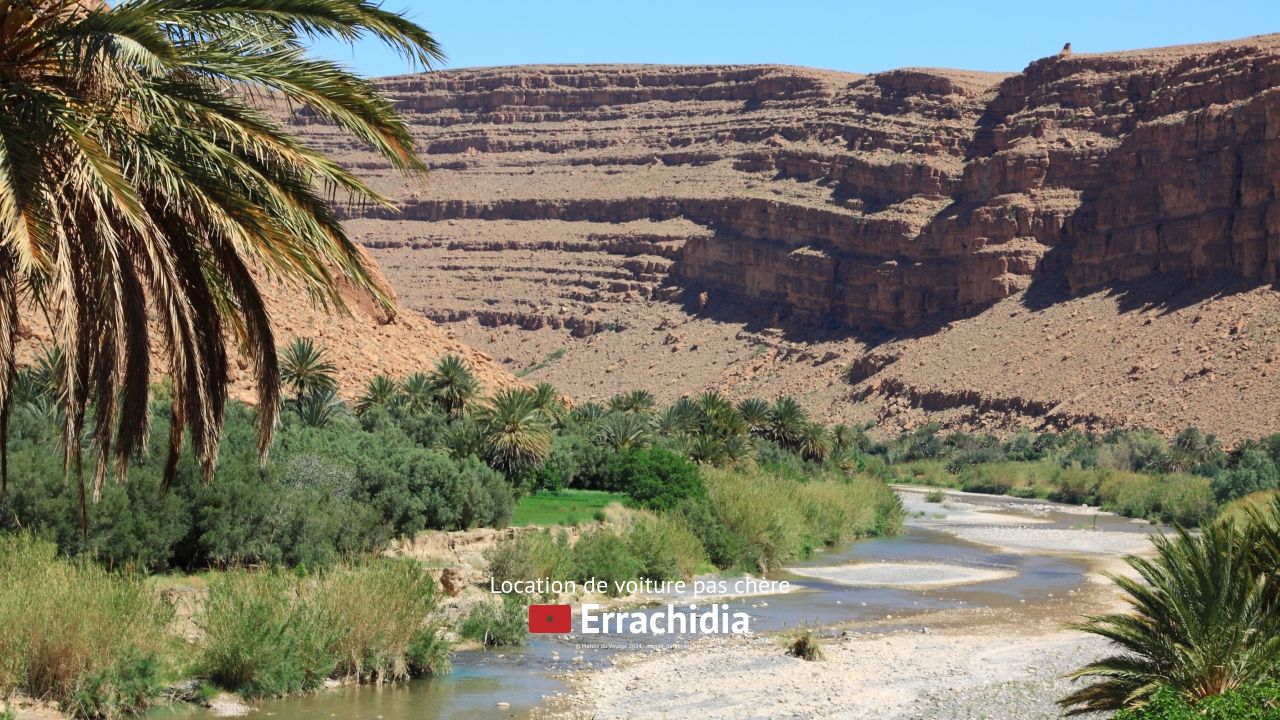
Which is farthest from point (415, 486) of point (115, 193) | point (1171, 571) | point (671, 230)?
point (671, 230)

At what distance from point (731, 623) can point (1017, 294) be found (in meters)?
85.9

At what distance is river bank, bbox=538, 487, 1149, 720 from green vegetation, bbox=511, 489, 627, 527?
8576 mm

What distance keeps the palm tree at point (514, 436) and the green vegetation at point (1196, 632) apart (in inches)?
894

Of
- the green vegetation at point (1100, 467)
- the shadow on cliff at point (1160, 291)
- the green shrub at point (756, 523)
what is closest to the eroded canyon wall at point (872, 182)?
the shadow on cliff at point (1160, 291)

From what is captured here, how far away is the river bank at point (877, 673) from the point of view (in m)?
16.8

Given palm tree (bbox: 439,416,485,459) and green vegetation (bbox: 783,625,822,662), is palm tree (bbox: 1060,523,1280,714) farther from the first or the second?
palm tree (bbox: 439,416,485,459)

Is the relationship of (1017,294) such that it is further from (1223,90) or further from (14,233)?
(14,233)

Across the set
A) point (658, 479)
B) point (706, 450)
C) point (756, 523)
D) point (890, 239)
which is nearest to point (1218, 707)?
point (756, 523)

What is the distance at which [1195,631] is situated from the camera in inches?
449

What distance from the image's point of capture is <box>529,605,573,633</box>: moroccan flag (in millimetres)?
22562

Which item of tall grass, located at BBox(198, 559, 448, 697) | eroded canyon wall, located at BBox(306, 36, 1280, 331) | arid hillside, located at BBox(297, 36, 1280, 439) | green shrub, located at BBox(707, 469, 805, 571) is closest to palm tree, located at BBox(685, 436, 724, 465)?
green shrub, located at BBox(707, 469, 805, 571)

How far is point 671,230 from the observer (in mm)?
130000

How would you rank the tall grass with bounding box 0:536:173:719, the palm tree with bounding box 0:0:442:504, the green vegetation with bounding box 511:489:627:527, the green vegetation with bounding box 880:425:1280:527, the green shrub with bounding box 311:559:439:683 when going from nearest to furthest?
the palm tree with bounding box 0:0:442:504 → the tall grass with bounding box 0:536:173:719 → the green shrub with bounding box 311:559:439:683 → the green vegetation with bounding box 511:489:627:527 → the green vegetation with bounding box 880:425:1280:527

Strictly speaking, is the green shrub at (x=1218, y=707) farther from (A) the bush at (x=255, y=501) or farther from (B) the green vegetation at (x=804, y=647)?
(A) the bush at (x=255, y=501)
